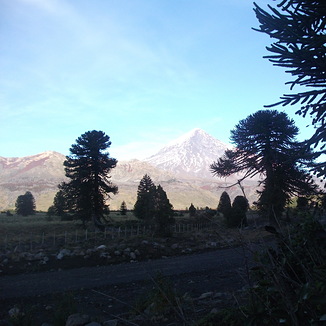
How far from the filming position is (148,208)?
29.8 metres

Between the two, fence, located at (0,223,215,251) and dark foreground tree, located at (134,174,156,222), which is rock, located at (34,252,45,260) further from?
dark foreground tree, located at (134,174,156,222)

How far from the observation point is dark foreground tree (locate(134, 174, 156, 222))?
95.9ft

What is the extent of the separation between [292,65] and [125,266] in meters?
11.3

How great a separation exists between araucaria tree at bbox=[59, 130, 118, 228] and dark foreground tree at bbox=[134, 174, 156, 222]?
3.86 m

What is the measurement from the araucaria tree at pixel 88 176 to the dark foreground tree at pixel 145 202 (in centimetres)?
386

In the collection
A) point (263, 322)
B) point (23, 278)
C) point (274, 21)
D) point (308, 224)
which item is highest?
point (274, 21)

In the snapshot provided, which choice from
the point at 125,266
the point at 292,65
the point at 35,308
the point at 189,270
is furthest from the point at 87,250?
the point at 292,65

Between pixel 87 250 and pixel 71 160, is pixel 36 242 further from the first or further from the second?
pixel 71 160

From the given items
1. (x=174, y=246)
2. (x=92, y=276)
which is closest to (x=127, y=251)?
(x=174, y=246)

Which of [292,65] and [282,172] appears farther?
[282,172]

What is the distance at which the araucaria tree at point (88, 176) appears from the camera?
90.8 feet

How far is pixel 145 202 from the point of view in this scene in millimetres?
31469

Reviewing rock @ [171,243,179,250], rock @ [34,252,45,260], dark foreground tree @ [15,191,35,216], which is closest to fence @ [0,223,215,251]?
rock @ [34,252,45,260]

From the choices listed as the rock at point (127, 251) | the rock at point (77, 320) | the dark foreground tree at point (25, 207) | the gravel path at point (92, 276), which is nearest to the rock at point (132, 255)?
the rock at point (127, 251)
